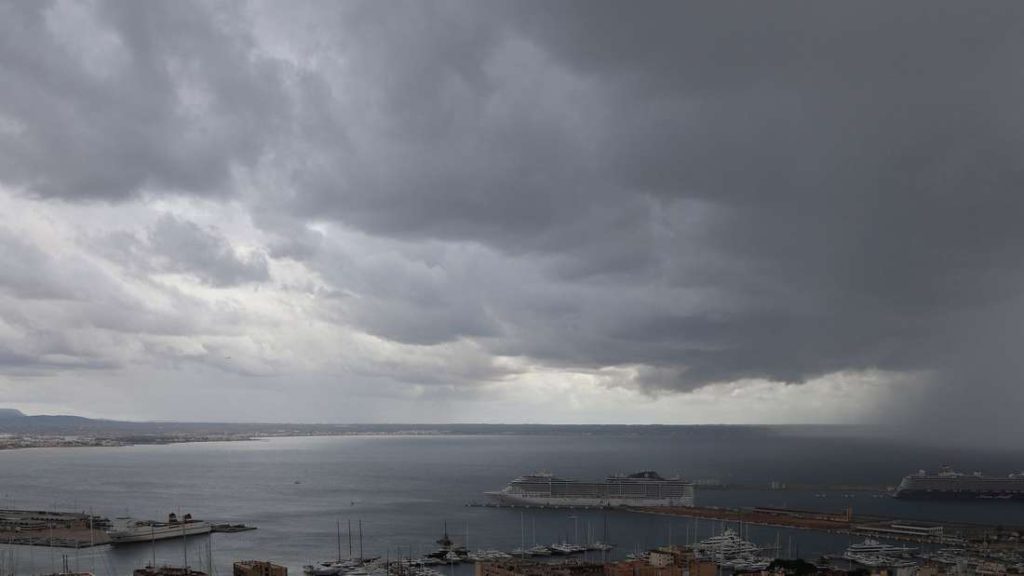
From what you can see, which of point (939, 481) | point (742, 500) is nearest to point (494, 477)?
point (742, 500)

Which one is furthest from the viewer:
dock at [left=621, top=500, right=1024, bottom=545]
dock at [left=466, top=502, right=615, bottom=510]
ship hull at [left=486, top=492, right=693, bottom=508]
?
ship hull at [left=486, top=492, right=693, bottom=508]

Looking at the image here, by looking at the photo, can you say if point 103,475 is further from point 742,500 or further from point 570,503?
point 742,500

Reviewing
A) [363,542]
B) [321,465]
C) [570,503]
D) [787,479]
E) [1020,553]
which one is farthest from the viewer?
[321,465]

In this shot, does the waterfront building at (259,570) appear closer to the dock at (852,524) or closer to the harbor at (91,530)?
the harbor at (91,530)

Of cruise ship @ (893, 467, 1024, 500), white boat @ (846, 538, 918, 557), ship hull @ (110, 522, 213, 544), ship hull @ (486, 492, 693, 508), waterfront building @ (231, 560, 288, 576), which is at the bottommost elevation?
cruise ship @ (893, 467, 1024, 500)

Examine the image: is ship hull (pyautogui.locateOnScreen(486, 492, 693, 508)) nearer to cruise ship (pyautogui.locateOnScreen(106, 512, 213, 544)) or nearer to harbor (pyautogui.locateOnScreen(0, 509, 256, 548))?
harbor (pyautogui.locateOnScreen(0, 509, 256, 548))

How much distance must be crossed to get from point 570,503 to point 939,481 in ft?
140

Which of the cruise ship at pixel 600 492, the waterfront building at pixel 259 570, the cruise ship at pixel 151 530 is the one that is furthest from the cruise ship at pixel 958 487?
the waterfront building at pixel 259 570

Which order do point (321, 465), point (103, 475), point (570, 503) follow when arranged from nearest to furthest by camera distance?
point (570, 503)
point (103, 475)
point (321, 465)

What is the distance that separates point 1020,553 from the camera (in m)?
→ 54.1

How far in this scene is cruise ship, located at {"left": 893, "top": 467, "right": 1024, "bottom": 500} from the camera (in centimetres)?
9406

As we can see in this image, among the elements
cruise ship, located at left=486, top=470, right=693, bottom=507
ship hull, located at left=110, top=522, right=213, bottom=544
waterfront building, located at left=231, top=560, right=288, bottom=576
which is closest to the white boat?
cruise ship, located at left=486, top=470, right=693, bottom=507

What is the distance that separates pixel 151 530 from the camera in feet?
200

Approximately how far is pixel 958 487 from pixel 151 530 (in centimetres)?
8426
